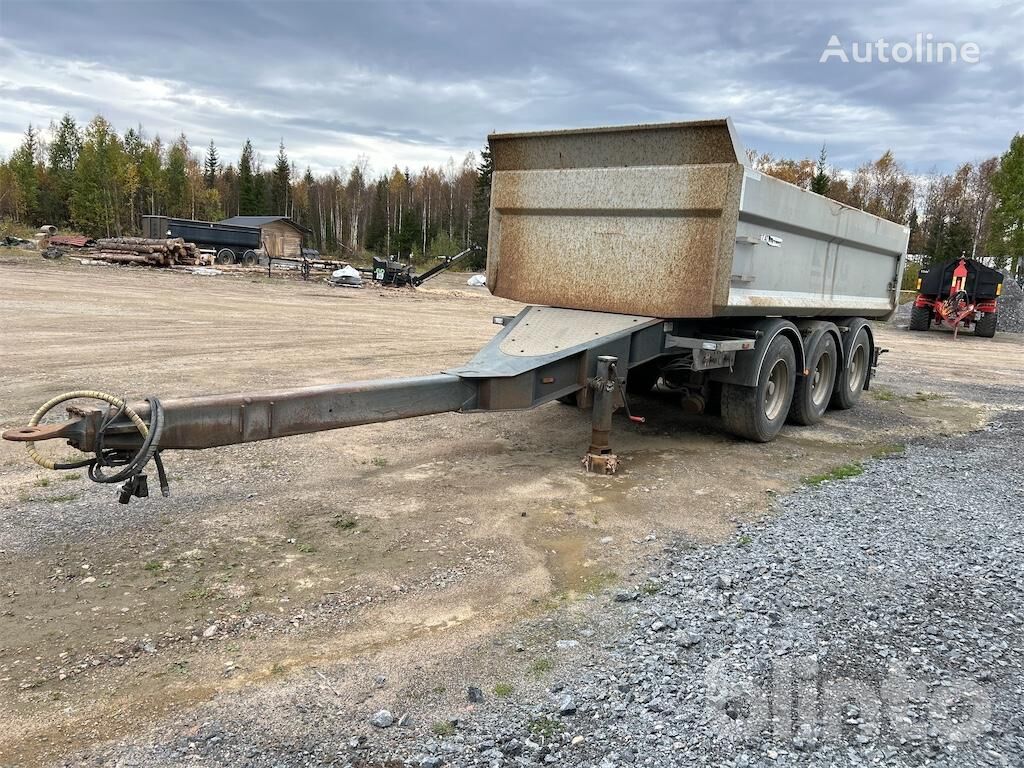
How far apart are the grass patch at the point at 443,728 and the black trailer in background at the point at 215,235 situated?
31.9 meters

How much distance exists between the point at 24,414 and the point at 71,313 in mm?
8464

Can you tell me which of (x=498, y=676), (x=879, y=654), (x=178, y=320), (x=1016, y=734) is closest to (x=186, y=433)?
(x=498, y=676)

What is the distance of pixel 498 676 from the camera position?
2994mm

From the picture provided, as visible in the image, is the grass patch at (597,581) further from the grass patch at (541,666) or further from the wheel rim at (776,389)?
the wheel rim at (776,389)

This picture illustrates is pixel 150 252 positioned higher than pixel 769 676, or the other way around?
pixel 150 252

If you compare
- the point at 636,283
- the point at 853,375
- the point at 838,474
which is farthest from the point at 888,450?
the point at 636,283

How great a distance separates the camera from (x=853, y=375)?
931 centimetres

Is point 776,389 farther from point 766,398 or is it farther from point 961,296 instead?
point 961,296

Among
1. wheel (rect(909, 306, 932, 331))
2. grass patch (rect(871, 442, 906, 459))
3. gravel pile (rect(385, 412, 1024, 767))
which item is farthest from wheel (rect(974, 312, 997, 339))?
gravel pile (rect(385, 412, 1024, 767))

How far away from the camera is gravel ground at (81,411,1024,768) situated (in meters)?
2.51

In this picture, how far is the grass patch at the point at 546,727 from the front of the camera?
2621 millimetres

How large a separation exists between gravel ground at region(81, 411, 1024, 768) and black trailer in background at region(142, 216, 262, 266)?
31.4 meters

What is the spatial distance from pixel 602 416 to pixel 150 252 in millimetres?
→ 28132

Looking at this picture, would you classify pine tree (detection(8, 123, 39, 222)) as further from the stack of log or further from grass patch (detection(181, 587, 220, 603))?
grass patch (detection(181, 587, 220, 603))
